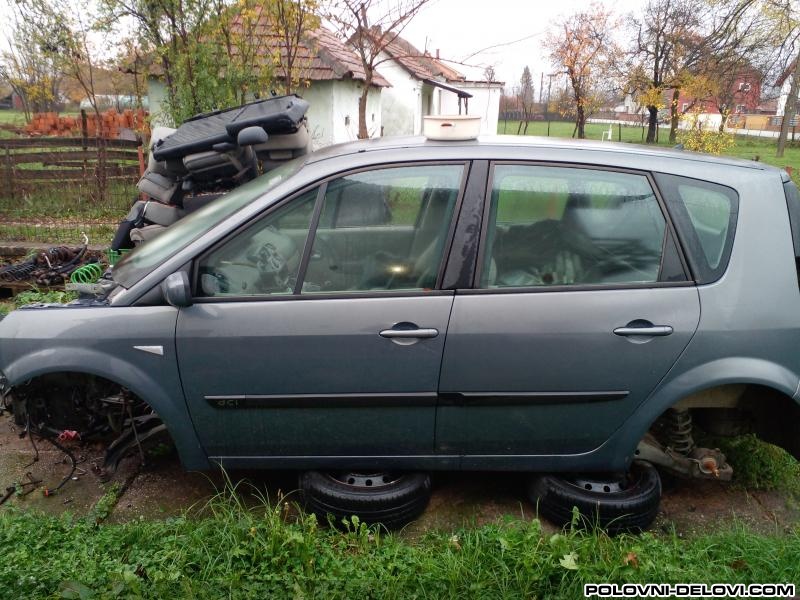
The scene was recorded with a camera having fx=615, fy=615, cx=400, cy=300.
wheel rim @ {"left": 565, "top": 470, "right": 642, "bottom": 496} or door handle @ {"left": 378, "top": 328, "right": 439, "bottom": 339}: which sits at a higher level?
door handle @ {"left": 378, "top": 328, "right": 439, "bottom": 339}

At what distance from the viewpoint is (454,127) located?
296 centimetres

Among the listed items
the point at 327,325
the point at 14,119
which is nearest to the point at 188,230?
the point at 327,325

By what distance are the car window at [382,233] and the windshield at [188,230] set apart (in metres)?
0.35

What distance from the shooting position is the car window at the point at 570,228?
108 inches

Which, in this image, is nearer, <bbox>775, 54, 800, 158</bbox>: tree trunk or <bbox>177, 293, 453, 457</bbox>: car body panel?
<bbox>177, 293, 453, 457</bbox>: car body panel

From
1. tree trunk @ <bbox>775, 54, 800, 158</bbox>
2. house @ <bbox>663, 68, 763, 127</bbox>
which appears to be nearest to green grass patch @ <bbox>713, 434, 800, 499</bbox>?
tree trunk @ <bbox>775, 54, 800, 158</bbox>

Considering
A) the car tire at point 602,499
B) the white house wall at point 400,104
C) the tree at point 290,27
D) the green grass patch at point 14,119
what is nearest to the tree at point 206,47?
the tree at point 290,27

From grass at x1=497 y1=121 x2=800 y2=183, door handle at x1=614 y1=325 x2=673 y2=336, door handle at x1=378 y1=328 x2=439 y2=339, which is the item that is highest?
door handle at x1=614 y1=325 x2=673 y2=336

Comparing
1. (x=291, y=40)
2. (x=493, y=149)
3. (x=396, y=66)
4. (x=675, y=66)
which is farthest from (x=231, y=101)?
(x=675, y=66)

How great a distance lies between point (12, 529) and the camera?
2.68m

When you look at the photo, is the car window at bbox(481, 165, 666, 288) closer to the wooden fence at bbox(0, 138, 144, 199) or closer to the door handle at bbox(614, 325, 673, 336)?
the door handle at bbox(614, 325, 673, 336)

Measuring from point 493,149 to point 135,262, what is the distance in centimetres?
183

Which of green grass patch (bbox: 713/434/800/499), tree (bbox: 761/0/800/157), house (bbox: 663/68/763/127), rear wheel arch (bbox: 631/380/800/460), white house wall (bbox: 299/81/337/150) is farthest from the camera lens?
house (bbox: 663/68/763/127)

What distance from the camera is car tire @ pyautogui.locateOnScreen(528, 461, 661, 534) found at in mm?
2861
